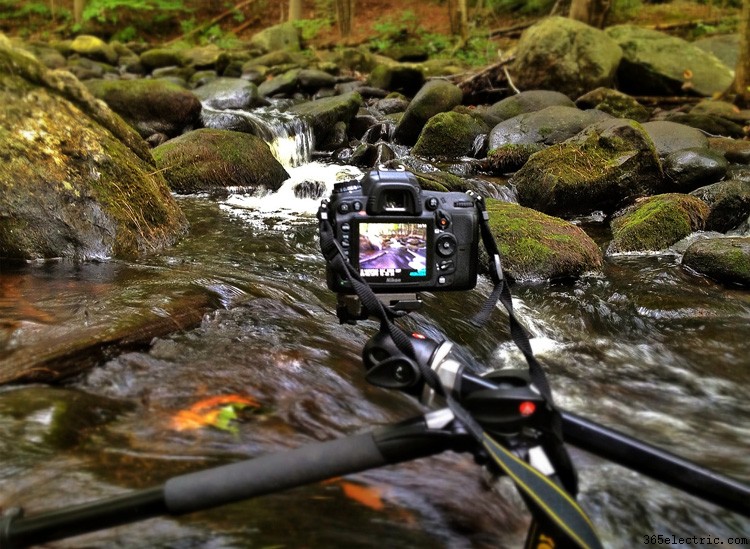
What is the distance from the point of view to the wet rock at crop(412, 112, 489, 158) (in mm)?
9852

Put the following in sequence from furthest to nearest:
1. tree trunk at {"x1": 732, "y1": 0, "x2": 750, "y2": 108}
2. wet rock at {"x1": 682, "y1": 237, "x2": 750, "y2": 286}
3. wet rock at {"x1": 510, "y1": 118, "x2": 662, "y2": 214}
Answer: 1. tree trunk at {"x1": 732, "y1": 0, "x2": 750, "y2": 108}
2. wet rock at {"x1": 510, "y1": 118, "x2": 662, "y2": 214}
3. wet rock at {"x1": 682, "y1": 237, "x2": 750, "y2": 286}

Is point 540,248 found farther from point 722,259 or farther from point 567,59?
point 567,59

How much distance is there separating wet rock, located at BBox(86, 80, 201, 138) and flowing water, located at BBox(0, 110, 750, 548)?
527cm

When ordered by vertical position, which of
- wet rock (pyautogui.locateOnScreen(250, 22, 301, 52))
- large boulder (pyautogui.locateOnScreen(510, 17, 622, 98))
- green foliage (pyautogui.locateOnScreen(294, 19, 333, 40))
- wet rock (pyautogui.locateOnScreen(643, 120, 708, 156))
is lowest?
wet rock (pyautogui.locateOnScreen(643, 120, 708, 156))

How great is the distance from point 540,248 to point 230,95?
940 centimetres

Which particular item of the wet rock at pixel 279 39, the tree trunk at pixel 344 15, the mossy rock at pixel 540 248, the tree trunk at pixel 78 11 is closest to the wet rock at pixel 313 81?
the wet rock at pixel 279 39

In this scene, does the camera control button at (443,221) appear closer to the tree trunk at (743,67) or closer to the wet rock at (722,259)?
the wet rock at (722,259)

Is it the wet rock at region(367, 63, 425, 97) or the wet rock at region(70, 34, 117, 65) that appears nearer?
the wet rock at region(367, 63, 425, 97)

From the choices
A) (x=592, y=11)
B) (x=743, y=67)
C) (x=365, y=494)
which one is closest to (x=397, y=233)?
(x=365, y=494)

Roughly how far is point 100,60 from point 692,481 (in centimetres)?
1985

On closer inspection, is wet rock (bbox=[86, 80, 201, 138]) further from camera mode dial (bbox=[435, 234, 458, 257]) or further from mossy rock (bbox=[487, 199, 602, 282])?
camera mode dial (bbox=[435, 234, 458, 257])

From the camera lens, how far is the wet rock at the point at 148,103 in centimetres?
939

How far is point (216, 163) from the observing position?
307 inches

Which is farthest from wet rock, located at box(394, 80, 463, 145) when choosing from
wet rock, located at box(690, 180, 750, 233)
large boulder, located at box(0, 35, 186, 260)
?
large boulder, located at box(0, 35, 186, 260)
